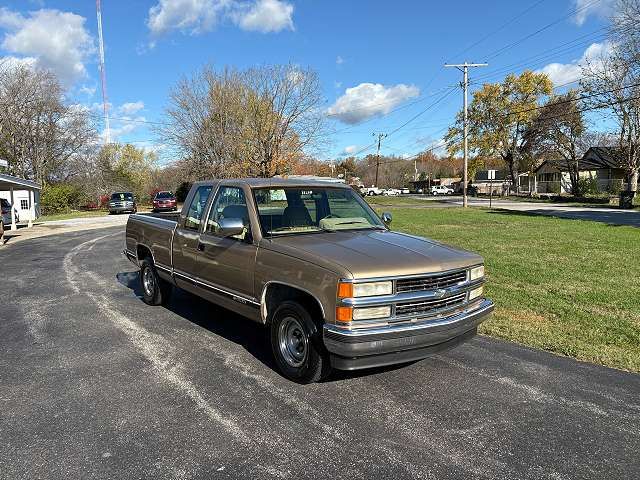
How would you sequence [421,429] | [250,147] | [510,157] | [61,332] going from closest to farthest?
[421,429]
[61,332]
[250,147]
[510,157]

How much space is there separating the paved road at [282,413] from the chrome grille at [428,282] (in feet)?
2.94

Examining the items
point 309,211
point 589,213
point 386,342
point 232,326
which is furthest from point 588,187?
point 386,342

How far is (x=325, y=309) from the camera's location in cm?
392

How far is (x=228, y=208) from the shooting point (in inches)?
214

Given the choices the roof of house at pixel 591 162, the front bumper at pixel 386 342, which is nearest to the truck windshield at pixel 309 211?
the front bumper at pixel 386 342

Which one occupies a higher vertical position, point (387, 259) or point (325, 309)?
point (387, 259)

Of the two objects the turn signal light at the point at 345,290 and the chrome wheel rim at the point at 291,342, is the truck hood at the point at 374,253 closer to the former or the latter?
the turn signal light at the point at 345,290

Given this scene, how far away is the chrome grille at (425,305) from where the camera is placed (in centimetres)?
394

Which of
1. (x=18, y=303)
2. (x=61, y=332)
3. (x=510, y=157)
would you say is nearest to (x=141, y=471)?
(x=61, y=332)

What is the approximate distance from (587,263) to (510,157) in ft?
208

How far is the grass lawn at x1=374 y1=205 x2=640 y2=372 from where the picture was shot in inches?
217

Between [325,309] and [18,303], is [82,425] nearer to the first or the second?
[325,309]

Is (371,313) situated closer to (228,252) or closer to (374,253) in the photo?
(374,253)

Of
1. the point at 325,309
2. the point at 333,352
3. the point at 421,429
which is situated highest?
the point at 325,309
